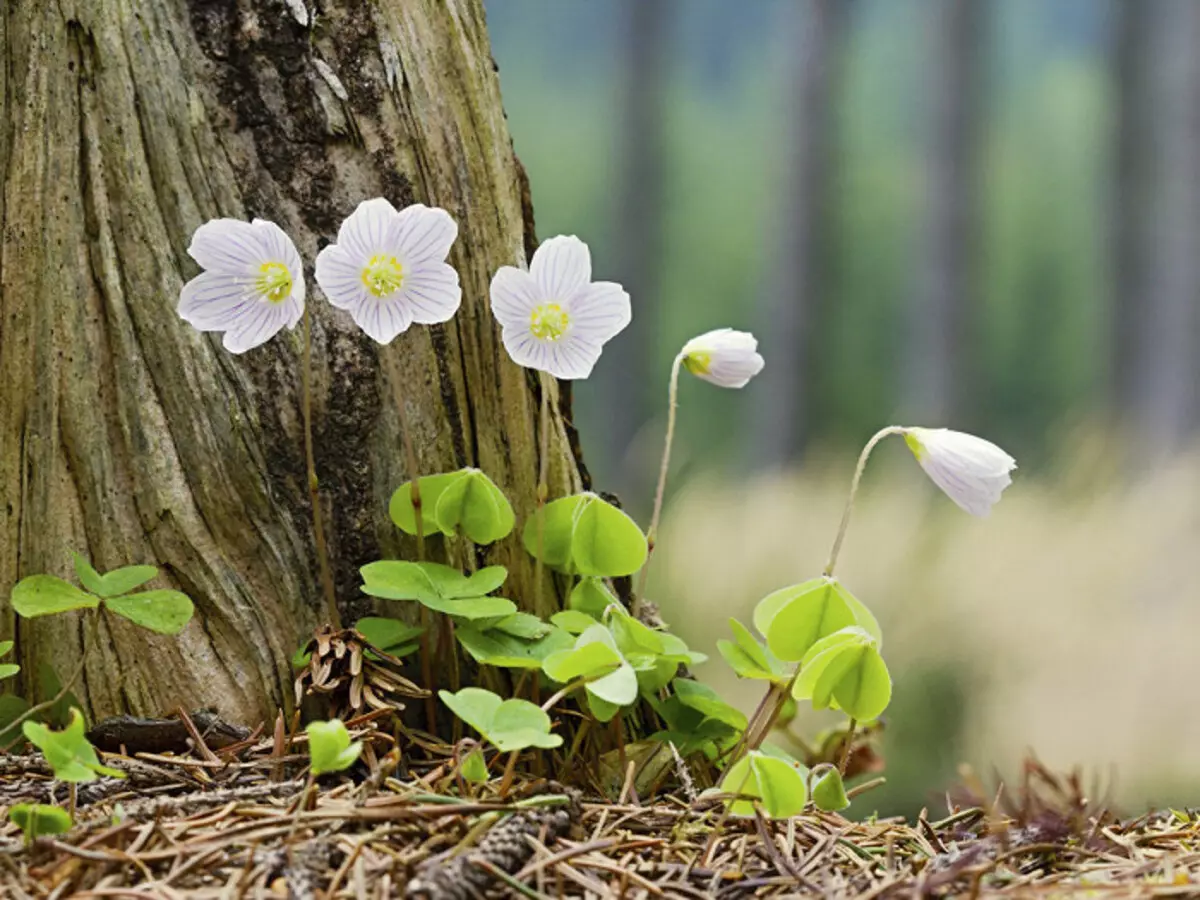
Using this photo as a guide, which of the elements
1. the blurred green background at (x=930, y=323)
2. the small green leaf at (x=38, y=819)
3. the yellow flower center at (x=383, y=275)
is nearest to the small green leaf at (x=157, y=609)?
the small green leaf at (x=38, y=819)

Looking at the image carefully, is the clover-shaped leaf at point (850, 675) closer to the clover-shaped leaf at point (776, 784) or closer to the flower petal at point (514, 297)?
the clover-shaped leaf at point (776, 784)

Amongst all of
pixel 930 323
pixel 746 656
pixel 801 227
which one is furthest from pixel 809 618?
pixel 801 227

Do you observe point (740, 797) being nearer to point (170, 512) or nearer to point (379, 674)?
point (379, 674)

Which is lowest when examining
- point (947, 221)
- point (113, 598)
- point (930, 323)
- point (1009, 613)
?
point (1009, 613)

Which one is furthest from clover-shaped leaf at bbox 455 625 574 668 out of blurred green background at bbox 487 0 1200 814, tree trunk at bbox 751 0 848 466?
tree trunk at bbox 751 0 848 466

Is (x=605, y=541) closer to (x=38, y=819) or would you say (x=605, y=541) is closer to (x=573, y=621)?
(x=573, y=621)

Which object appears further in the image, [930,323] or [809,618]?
[930,323]

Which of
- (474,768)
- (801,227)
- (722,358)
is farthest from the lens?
(801,227)

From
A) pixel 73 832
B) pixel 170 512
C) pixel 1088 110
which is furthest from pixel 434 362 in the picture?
pixel 1088 110
